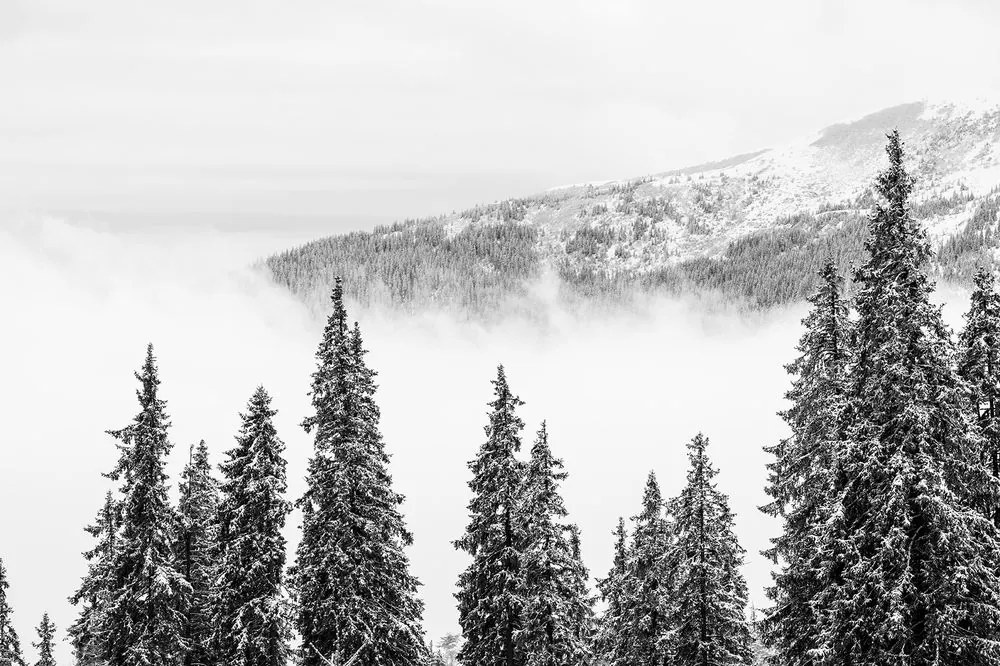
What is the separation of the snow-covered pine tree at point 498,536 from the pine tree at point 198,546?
8.86 metres

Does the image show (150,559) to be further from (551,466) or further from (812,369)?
(812,369)

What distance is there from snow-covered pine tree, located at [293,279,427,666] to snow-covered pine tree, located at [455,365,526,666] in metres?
3.96

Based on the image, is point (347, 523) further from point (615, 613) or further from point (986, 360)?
point (615, 613)

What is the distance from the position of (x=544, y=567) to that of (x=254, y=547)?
941 centimetres

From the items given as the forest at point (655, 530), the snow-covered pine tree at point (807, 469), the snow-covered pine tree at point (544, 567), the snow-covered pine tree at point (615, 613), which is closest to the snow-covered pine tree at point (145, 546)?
the forest at point (655, 530)

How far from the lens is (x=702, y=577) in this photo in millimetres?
28500

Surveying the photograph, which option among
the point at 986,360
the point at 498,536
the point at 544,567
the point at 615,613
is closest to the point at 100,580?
the point at 498,536

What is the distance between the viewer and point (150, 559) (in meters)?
26.8

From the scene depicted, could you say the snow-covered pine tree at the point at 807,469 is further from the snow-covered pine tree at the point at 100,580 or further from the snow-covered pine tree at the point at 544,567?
the snow-covered pine tree at the point at 100,580

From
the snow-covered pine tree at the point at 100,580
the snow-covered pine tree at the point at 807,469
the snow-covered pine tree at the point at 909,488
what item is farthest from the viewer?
the snow-covered pine tree at the point at 100,580

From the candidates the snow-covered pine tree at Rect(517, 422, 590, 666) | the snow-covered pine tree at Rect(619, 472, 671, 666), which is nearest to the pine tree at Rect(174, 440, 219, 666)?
the snow-covered pine tree at Rect(517, 422, 590, 666)

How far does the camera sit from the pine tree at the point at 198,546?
98.7 ft

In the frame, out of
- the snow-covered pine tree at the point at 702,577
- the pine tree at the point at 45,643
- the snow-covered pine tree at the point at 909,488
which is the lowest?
the pine tree at the point at 45,643

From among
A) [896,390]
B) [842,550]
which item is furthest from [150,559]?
[896,390]
